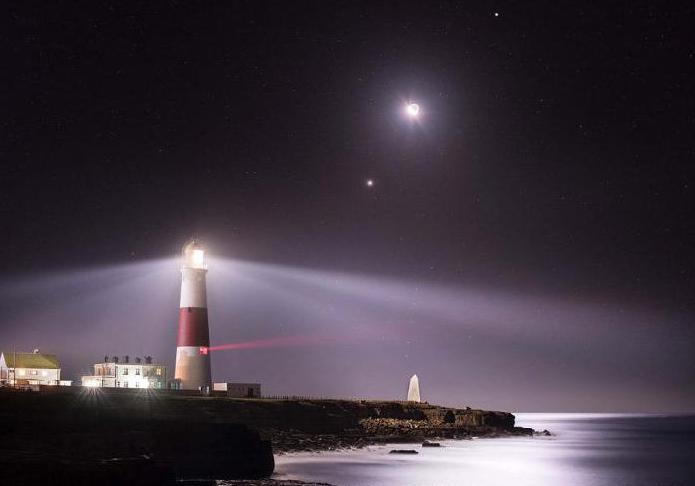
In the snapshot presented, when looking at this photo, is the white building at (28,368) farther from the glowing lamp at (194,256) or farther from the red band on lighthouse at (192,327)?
the glowing lamp at (194,256)

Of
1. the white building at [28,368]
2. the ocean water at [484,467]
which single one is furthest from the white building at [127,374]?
the ocean water at [484,467]

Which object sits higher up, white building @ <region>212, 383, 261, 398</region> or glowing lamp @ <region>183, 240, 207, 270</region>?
glowing lamp @ <region>183, 240, 207, 270</region>

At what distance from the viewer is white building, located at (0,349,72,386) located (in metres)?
73.5

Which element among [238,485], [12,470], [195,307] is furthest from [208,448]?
[195,307]

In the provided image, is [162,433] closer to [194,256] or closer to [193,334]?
[193,334]

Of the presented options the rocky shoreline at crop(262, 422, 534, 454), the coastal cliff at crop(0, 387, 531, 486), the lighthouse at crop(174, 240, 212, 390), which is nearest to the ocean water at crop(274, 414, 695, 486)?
the rocky shoreline at crop(262, 422, 534, 454)

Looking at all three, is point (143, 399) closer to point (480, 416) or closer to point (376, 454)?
point (376, 454)

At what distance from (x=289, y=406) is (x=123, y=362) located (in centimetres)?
1844

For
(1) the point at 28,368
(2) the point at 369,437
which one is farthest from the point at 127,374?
(2) the point at 369,437

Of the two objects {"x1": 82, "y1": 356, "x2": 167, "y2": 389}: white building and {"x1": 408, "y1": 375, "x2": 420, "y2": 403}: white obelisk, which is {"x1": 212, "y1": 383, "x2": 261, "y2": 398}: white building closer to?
{"x1": 82, "y1": 356, "x2": 167, "y2": 389}: white building

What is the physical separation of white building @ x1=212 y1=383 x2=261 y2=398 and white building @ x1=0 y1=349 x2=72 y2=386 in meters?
15.8

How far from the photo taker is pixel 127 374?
72.1 m

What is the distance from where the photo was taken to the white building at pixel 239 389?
225 feet

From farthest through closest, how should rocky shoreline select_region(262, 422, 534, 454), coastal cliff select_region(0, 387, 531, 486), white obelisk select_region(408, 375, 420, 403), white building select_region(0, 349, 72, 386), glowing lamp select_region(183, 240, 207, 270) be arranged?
white obelisk select_region(408, 375, 420, 403), white building select_region(0, 349, 72, 386), glowing lamp select_region(183, 240, 207, 270), rocky shoreline select_region(262, 422, 534, 454), coastal cliff select_region(0, 387, 531, 486)
